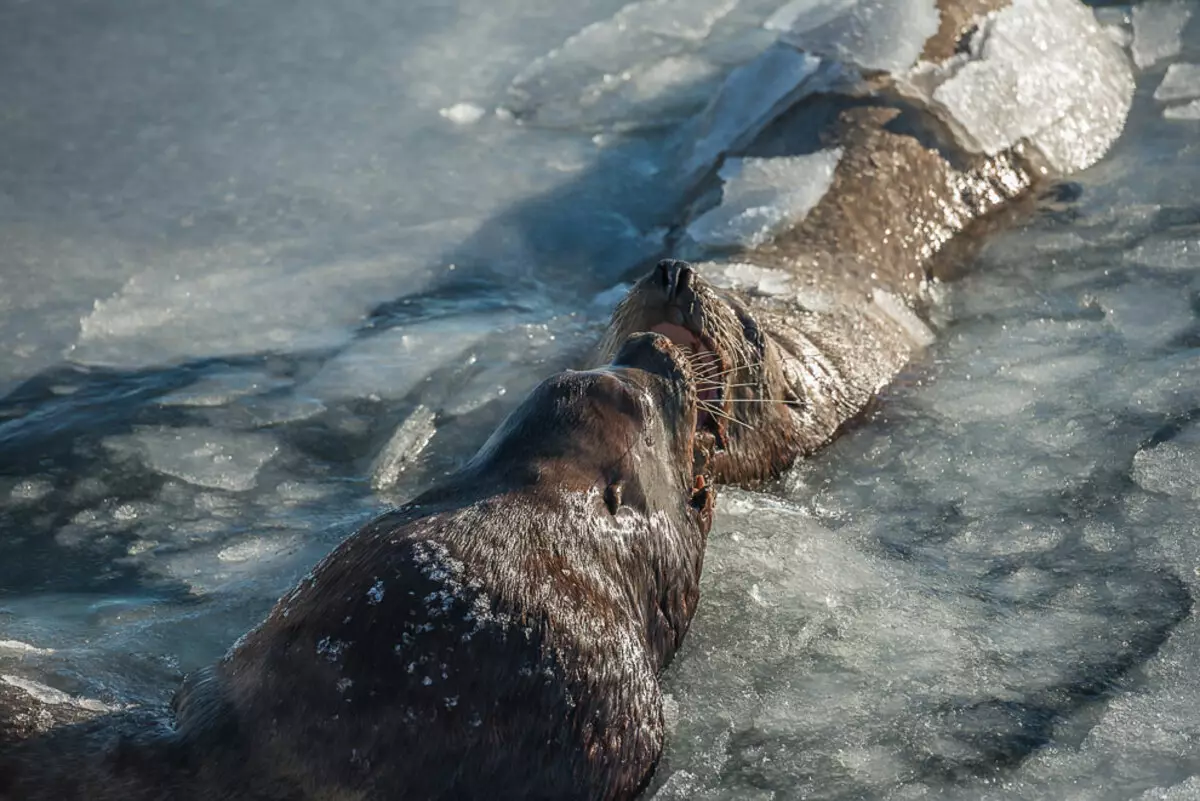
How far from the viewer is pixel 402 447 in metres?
5.01

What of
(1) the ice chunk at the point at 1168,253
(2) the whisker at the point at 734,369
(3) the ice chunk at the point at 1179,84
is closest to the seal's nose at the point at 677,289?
(2) the whisker at the point at 734,369

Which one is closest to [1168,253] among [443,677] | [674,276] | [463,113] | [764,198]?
[764,198]

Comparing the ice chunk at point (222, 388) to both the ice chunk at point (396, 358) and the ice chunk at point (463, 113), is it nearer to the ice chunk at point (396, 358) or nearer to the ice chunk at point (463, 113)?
the ice chunk at point (396, 358)

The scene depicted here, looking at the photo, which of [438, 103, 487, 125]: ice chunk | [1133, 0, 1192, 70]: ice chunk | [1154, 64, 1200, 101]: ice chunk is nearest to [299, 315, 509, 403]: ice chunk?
[438, 103, 487, 125]: ice chunk

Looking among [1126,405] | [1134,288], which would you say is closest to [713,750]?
[1126,405]

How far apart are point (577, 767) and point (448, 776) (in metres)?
0.29

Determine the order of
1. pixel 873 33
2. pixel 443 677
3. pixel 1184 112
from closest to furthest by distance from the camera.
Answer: pixel 443 677 < pixel 873 33 < pixel 1184 112

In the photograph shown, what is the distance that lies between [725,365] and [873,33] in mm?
2573

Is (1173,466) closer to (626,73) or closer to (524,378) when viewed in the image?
(524,378)

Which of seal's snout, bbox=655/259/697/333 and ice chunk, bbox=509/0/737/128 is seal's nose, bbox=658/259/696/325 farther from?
ice chunk, bbox=509/0/737/128

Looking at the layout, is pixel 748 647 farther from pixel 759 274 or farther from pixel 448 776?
pixel 759 274

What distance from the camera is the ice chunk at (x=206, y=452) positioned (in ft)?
15.8

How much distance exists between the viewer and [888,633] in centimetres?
388

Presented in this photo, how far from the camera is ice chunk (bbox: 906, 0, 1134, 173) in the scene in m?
6.51
